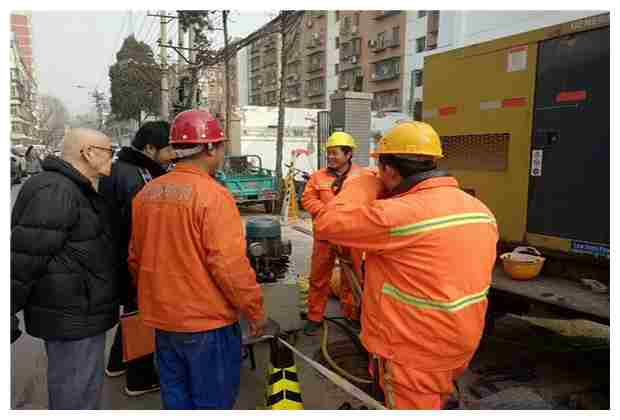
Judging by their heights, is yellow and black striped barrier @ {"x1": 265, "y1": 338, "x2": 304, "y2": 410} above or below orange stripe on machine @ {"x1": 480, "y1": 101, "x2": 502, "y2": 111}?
below

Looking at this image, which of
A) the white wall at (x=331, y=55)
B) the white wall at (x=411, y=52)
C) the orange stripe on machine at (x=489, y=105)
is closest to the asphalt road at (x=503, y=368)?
the orange stripe on machine at (x=489, y=105)

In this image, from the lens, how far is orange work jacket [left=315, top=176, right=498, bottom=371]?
1675mm

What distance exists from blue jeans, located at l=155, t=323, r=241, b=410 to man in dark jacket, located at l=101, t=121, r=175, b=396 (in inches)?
25.6

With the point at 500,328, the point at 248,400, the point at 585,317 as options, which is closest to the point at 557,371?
the point at 500,328

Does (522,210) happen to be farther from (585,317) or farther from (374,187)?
(374,187)

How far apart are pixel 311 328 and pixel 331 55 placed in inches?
1995

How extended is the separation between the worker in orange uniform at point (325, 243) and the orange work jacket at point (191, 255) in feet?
6.45

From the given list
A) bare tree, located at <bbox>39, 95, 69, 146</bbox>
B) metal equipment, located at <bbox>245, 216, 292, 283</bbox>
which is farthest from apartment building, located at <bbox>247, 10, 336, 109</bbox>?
metal equipment, located at <bbox>245, 216, 292, 283</bbox>

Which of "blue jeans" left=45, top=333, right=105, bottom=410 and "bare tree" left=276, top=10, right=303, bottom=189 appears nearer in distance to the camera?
"blue jeans" left=45, top=333, right=105, bottom=410

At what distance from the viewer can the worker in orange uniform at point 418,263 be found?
5.52ft

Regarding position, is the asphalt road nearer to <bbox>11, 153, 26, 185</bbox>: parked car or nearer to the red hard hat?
the red hard hat

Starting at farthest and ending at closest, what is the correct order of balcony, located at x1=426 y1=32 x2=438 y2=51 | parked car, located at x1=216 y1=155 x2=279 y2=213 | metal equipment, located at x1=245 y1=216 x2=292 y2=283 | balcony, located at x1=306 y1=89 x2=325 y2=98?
balcony, located at x1=306 y1=89 x2=325 y2=98
balcony, located at x1=426 y1=32 x2=438 y2=51
parked car, located at x1=216 y1=155 x2=279 y2=213
metal equipment, located at x1=245 y1=216 x2=292 y2=283

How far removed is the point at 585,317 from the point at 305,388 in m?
1.97

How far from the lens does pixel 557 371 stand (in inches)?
142
